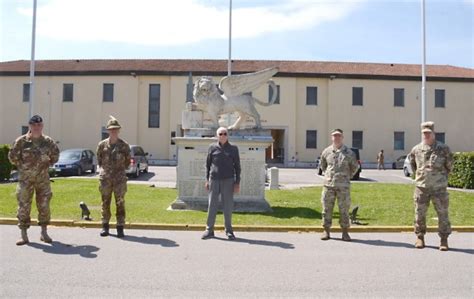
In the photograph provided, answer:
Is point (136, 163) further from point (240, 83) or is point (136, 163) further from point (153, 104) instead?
point (153, 104)

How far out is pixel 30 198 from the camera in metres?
6.99

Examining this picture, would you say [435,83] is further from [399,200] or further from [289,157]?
[399,200]

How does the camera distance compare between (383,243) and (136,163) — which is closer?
(383,243)

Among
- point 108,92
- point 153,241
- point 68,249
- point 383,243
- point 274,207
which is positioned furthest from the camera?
point 108,92

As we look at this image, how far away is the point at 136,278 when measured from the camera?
5.23 m

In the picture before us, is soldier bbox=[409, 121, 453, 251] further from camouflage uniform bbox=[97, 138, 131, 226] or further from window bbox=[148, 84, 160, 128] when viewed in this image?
window bbox=[148, 84, 160, 128]

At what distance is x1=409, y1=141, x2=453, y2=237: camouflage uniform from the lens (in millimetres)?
7055

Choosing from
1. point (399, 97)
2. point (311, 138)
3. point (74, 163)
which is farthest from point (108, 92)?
point (399, 97)

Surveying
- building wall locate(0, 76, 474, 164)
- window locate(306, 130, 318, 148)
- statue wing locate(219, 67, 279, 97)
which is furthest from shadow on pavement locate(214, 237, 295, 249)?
window locate(306, 130, 318, 148)

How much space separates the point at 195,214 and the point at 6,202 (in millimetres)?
4812

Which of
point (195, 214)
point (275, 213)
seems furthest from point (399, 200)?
point (195, 214)

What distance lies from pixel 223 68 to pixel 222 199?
3140cm

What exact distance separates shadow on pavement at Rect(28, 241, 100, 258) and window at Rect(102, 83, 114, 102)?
107 feet

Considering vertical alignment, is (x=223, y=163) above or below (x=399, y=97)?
below
